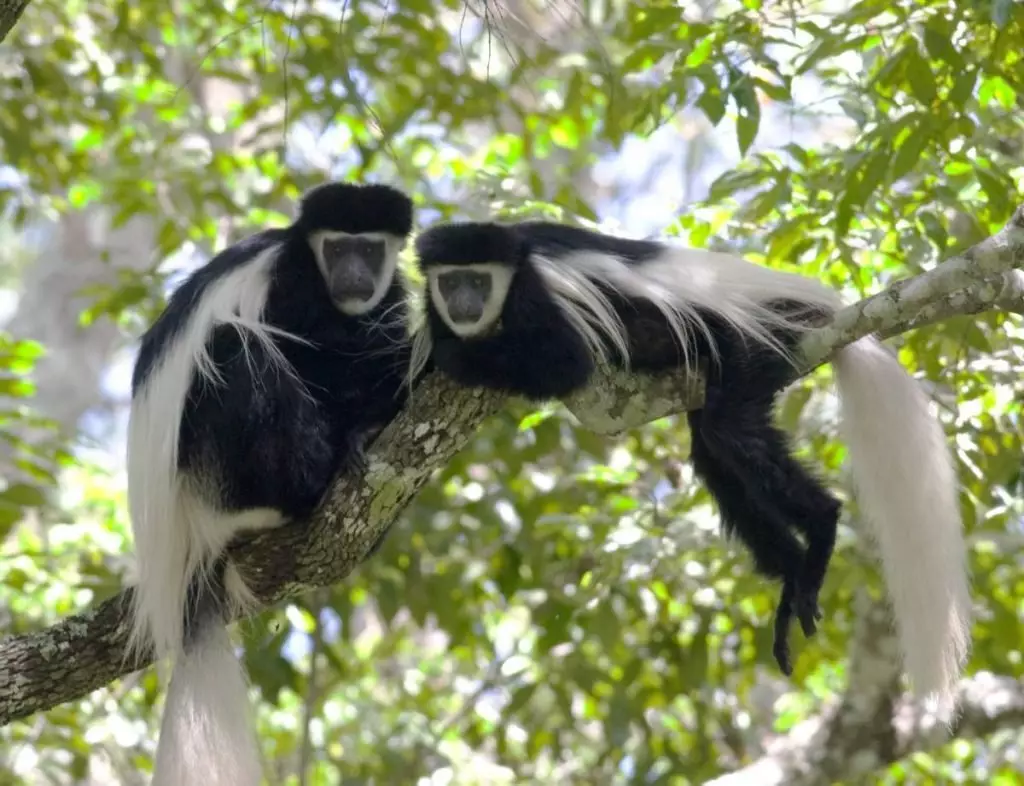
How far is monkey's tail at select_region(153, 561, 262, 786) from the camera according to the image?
7.43ft

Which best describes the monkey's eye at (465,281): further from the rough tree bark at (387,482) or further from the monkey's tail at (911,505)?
the monkey's tail at (911,505)

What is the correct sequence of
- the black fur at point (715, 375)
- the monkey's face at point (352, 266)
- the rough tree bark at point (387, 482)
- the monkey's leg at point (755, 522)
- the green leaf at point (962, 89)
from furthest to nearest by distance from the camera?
the monkey's face at point (352, 266) < the monkey's leg at point (755, 522) < the black fur at point (715, 375) < the green leaf at point (962, 89) < the rough tree bark at point (387, 482)

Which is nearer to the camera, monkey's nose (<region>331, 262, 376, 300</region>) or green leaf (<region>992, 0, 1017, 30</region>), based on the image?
green leaf (<region>992, 0, 1017, 30</region>)

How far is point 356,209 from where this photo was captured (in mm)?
2660

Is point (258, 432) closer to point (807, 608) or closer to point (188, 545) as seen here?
point (188, 545)

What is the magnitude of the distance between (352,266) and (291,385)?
1.11 ft

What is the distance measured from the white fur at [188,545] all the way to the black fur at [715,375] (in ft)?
1.30

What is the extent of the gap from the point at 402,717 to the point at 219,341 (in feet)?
4.93

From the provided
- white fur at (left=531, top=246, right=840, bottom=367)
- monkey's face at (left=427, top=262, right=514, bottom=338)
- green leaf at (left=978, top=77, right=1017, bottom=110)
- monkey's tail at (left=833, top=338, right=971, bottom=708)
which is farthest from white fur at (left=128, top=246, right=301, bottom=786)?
green leaf at (left=978, top=77, right=1017, bottom=110)

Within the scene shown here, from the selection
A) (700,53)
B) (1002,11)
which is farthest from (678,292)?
(1002,11)

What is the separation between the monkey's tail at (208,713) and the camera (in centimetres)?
226

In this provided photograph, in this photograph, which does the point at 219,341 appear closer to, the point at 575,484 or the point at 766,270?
the point at 766,270

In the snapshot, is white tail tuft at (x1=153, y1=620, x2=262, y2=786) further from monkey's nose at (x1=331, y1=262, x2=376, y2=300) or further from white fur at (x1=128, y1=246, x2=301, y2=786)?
monkey's nose at (x1=331, y1=262, x2=376, y2=300)

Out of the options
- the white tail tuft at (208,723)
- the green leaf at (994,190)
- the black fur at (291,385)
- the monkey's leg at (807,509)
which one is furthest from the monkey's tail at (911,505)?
the white tail tuft at (208,723)
